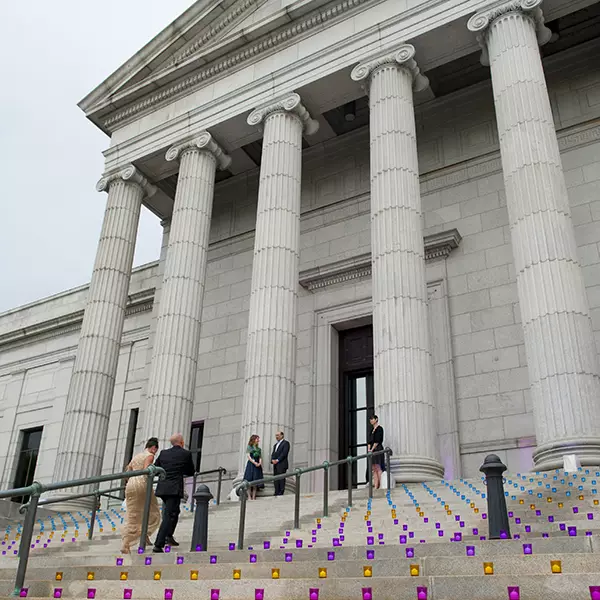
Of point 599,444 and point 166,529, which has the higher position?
point 599,444

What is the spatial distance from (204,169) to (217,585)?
15500 mm

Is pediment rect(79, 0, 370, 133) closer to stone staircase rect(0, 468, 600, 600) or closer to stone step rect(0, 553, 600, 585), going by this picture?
stone staircase rect(0, 468, 600, 600)

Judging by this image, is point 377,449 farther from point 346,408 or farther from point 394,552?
point 394,552

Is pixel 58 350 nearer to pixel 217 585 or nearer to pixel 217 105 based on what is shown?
pixel 217 105

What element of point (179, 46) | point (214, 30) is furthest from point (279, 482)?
point (179, 46)

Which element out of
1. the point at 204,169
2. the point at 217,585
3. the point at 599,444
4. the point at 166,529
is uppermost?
the point at 204,169

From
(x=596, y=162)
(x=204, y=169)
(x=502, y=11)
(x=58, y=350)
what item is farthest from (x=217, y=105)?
(x=58, y=350)

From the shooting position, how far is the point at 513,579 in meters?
4.51

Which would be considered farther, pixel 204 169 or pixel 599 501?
pixel 204 169

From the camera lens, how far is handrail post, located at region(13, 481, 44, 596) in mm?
6004

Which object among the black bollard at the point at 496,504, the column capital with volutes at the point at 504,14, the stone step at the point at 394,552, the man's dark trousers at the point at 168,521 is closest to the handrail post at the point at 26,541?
the stone step at the point at 394,552

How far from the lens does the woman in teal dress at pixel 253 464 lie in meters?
13.1

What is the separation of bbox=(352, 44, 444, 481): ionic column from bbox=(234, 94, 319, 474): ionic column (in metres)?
2.15

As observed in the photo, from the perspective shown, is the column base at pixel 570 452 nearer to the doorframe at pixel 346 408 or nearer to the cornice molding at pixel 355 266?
the doorframe at pixel 346 408
